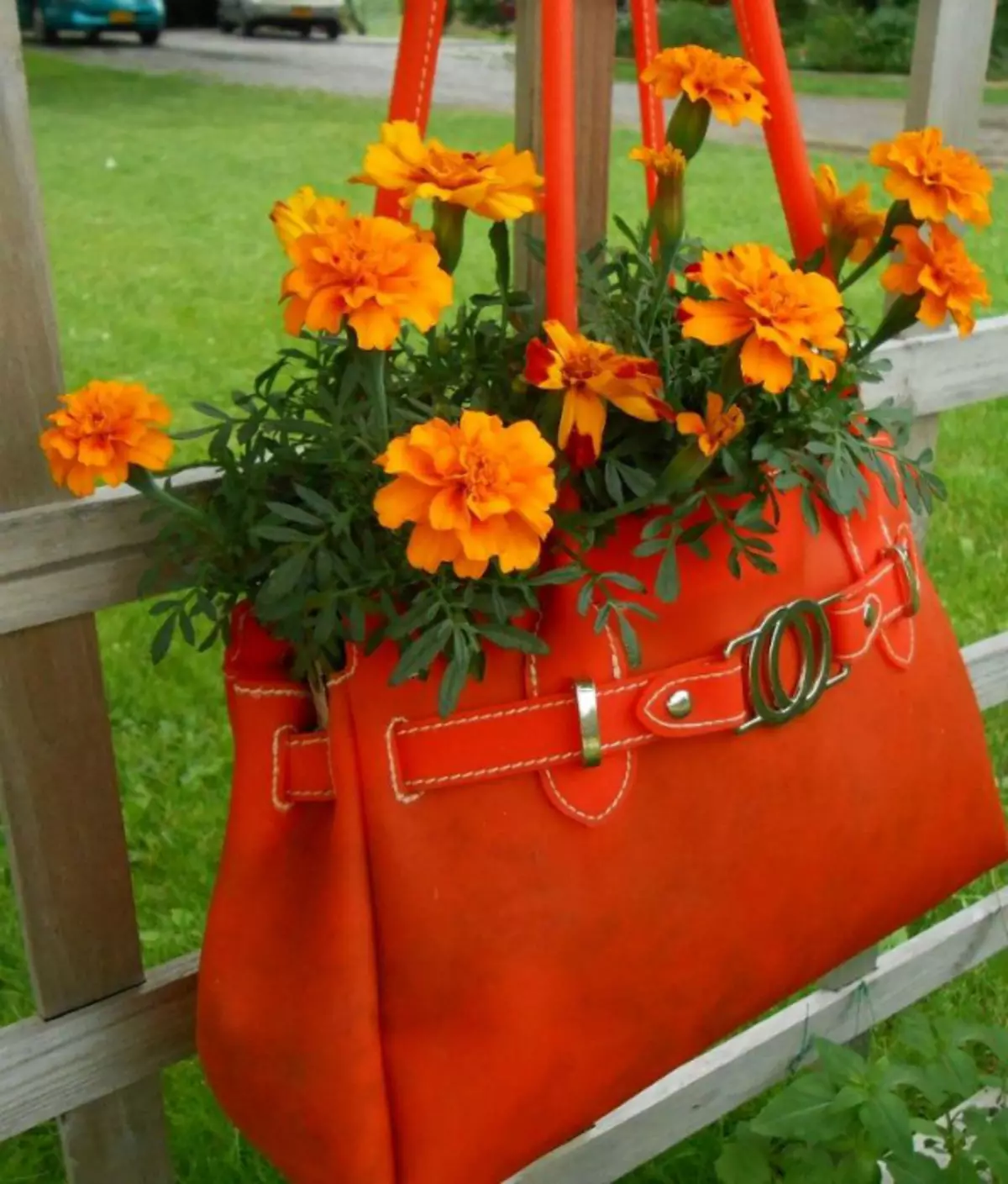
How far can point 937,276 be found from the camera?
81 centimetres

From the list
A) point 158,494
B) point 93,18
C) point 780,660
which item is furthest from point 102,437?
point 93,18

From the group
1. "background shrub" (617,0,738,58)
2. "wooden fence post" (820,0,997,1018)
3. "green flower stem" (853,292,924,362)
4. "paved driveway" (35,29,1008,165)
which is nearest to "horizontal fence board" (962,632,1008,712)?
"wooden fence post" (820,0,997,1018)

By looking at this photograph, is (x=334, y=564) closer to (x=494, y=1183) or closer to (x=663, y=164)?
(x=663, y=164)

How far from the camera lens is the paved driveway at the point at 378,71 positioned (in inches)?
261

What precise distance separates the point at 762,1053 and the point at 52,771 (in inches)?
30.6

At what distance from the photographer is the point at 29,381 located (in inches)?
32.1

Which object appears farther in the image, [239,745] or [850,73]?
[850,73]

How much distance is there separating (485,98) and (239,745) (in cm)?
640

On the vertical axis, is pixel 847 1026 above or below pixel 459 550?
below

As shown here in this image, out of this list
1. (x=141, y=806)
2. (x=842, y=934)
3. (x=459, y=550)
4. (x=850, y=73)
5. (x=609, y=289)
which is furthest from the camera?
(x=850, y=73)

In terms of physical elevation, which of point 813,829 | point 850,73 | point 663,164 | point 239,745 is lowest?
point 850,73

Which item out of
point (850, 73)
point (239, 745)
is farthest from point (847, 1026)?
point (850, 73)

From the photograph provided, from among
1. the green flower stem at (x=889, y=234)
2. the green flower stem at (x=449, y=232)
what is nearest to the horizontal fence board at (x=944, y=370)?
the green flower stem at (x=889, y=234)

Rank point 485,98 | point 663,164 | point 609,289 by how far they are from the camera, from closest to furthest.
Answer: point 663,164, point 609,289, point 485,98
